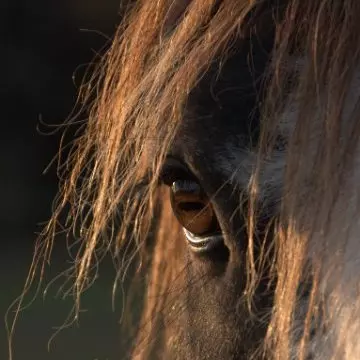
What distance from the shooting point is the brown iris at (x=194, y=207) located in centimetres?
104

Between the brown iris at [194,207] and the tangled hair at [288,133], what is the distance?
0.03m

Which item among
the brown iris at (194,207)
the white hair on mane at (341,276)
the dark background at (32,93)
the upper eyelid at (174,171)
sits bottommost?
the white hair on mane at (341,276)


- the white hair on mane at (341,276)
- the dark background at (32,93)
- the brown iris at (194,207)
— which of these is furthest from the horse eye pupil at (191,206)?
the dark background at (32,93)

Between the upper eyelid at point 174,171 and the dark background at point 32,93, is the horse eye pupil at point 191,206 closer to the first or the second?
the upper eyelid at point 174,171

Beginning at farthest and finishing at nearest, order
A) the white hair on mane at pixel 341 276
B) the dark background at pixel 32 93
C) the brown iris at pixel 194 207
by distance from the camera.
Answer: the dark background at pixel 32 93 < the brown iris at pixel 194 207 < the white hair on mane at pixel 341 276

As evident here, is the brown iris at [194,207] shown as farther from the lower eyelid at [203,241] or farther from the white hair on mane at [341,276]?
the white hair on mane at [341,276]

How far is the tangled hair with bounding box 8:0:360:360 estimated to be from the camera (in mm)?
832

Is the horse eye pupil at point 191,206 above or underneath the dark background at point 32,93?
underneath

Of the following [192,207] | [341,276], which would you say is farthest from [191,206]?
[341,276]

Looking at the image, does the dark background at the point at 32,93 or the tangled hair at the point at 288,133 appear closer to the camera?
the tangled hair at the point at 288,133

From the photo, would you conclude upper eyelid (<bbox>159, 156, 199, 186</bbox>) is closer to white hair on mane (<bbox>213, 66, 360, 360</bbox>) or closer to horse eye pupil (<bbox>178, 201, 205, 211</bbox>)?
horse eye pupil (<bbox>178, 201, 205, 211</bbox>)

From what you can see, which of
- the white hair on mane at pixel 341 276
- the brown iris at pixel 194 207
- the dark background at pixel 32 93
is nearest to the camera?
the white hair on mane at pixel 341 276

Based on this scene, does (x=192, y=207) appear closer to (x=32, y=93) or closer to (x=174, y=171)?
(x=174, y=171)

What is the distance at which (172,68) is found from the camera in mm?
1060
